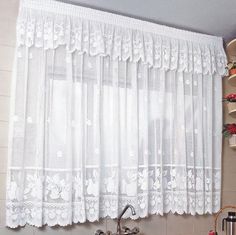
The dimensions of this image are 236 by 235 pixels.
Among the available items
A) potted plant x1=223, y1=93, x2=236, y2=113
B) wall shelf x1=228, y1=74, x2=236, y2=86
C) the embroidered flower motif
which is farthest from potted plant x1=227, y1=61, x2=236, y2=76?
the embroidered flower motif

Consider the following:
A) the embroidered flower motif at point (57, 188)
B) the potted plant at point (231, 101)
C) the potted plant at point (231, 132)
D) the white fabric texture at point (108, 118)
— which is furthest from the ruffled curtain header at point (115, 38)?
the embroidered flower motif at point (57, 188)

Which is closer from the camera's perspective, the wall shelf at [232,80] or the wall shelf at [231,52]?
the wall shelf at [232,80]

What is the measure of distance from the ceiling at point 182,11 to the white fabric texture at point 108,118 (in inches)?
2.0

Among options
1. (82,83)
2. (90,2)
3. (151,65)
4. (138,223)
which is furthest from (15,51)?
(138,223)

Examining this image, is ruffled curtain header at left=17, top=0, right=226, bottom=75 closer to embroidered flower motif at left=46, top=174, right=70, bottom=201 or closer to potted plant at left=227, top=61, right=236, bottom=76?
potted plant at left=227, top=61, right=236, bottom=76

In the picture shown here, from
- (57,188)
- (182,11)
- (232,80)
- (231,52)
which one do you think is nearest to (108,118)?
(57,188)

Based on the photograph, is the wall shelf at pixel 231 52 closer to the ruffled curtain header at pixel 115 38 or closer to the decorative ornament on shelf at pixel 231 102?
the ruffled curtain header at pixel 115 38

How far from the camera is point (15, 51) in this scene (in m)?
1.80

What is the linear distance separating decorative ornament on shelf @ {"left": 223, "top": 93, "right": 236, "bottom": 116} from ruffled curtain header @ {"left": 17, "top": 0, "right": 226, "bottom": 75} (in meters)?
0.21

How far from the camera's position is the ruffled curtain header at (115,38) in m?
1.84

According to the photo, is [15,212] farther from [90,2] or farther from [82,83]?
[90,2]

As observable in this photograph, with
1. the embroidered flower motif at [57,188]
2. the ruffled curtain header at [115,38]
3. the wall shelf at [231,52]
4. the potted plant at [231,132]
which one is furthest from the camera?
the wall shelf at [231,52]

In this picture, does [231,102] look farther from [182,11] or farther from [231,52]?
[182,11]

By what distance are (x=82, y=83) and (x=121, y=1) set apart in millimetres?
564
